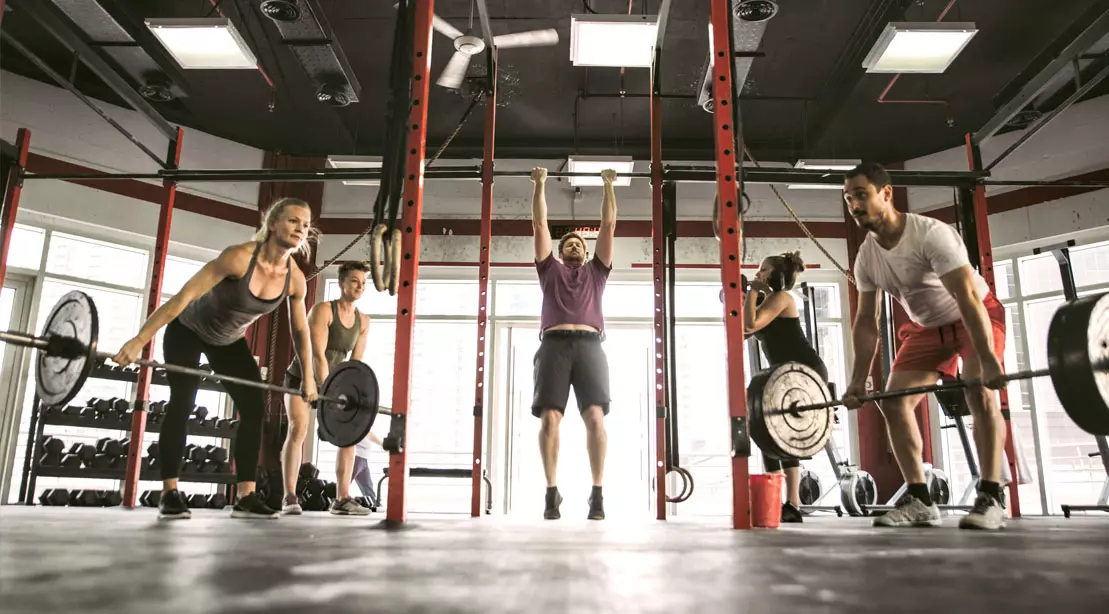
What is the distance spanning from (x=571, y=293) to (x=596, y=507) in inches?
39.5

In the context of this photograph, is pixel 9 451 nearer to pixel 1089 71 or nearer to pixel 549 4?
pixel 549 4

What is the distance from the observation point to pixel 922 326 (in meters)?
2.76

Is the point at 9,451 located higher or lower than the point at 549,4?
lower

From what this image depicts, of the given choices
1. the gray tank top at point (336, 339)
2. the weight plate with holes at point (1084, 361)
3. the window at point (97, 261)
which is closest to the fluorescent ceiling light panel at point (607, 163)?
the gray tank top at point (336, 339)

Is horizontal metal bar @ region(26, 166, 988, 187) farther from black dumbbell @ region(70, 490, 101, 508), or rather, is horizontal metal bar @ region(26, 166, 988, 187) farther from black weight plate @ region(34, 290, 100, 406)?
black dumbbell @ region(70, 490, 101, 508)

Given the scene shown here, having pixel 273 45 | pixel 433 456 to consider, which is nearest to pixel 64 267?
pixel 273 45

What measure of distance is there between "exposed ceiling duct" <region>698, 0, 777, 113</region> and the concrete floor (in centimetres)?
347

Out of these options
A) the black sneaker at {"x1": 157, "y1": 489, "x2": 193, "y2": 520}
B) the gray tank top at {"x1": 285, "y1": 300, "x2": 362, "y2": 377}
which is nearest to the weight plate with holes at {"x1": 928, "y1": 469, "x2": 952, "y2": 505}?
the gray tank top at {"x1": 285, "y1": 300, "x2": 362, "y2": 377}

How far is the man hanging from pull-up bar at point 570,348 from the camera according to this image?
329 cm

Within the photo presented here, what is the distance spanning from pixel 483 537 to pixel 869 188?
1.83 meters

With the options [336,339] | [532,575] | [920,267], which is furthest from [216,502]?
[532,575]

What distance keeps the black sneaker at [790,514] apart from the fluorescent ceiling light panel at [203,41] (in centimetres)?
438

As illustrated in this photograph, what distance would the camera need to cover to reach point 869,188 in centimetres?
257

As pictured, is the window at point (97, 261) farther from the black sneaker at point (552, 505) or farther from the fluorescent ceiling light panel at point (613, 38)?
the black sneaker at point (552, 505)
